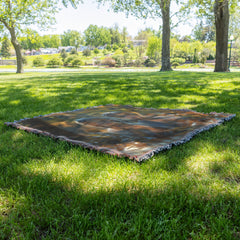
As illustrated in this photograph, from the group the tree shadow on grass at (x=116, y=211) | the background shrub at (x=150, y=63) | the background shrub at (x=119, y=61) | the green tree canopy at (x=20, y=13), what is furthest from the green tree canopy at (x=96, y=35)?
the tree shadow on grass at (x=116, y=211)

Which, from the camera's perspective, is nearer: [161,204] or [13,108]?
[161,204]

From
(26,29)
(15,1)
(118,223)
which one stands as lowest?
(118,223)

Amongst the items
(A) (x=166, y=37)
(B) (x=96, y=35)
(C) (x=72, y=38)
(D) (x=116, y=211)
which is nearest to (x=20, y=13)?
(A) (x=166, y=37)

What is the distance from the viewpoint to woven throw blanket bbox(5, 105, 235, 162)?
2.59m

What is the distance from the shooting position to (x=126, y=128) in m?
3.33

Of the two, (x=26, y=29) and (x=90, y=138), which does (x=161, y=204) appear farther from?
(x=26, y=29)

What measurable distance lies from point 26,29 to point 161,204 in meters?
21.6

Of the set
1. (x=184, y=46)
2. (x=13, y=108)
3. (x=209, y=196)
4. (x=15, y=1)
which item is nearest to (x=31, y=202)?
(x=209, y=196)

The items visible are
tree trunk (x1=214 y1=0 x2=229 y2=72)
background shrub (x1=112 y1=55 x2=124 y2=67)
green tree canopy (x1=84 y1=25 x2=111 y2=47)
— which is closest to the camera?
tree trunk (x1=214 y1=0 x2=229 y2=72)

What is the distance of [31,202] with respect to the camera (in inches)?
65.4

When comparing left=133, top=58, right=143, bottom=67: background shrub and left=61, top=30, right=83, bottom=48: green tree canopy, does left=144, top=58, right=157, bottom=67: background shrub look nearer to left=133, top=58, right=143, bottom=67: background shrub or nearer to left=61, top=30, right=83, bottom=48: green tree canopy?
left=133, top=58, right=143, bottom=67: background shrub

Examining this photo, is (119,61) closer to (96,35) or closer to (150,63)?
(150,63)

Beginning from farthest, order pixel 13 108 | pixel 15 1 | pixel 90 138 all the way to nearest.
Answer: pixel 15 1 → pixel 13 108 → pixel 90 138

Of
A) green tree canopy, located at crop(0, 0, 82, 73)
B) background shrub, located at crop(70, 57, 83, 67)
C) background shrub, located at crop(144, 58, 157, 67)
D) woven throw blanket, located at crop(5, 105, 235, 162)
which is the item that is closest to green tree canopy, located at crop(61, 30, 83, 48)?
background shrub, located at crop(70, 57, 83, 67)
